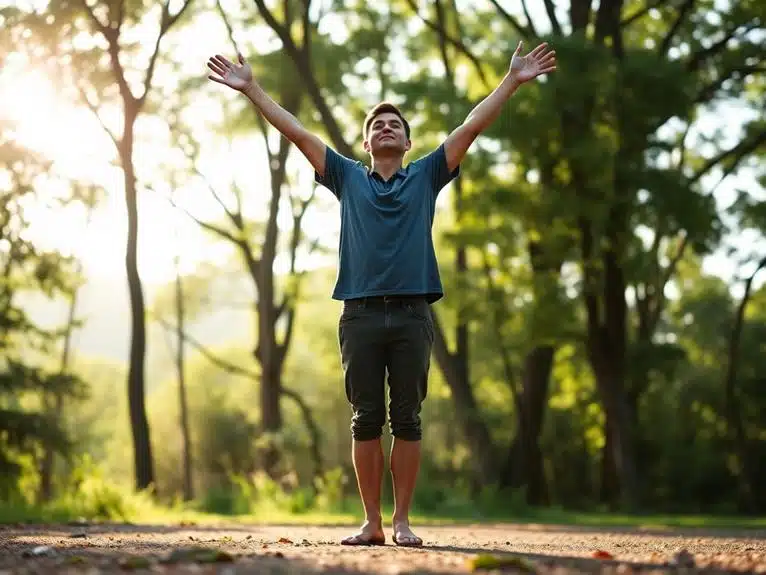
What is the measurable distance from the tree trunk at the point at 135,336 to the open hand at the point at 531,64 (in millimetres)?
10759

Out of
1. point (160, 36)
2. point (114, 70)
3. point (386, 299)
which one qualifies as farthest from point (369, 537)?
point (160, 36)

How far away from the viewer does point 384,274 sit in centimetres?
591

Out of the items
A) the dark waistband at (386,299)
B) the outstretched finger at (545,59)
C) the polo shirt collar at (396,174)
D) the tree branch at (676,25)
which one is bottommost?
the dark waistband at (386,299)

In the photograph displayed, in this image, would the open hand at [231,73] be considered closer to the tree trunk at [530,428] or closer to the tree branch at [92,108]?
the tree branch at [92,108]

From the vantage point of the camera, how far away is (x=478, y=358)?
3462 cm

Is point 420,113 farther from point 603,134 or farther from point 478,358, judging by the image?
point 478,358

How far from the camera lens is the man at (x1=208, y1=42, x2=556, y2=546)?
19.5 feet

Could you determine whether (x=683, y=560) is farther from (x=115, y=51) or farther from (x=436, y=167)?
(x=115, y=51)

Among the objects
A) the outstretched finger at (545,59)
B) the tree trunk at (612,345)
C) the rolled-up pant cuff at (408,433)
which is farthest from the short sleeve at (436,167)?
the tree trunk at (612,345)

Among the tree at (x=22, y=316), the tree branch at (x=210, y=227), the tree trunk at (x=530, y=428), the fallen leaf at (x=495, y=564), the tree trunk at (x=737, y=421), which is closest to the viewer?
the fallen leaf at (x=495, y=564)

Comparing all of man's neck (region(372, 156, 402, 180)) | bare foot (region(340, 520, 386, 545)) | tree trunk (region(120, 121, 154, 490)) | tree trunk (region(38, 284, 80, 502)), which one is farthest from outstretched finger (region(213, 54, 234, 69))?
tree trunk (region(38, 284, 80, 502))

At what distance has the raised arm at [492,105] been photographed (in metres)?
6.21

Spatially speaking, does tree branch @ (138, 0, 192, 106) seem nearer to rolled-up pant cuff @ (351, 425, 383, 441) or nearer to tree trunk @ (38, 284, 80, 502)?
tree trunk @ (38, 284, 80, 502)

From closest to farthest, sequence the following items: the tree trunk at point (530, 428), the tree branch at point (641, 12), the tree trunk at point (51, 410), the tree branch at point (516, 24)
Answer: the tree branch at point (516, 24) → the tree branch at point (641, 12) → the tree trunk at point (51, 410) → the tree trunk at point (530, 428)
